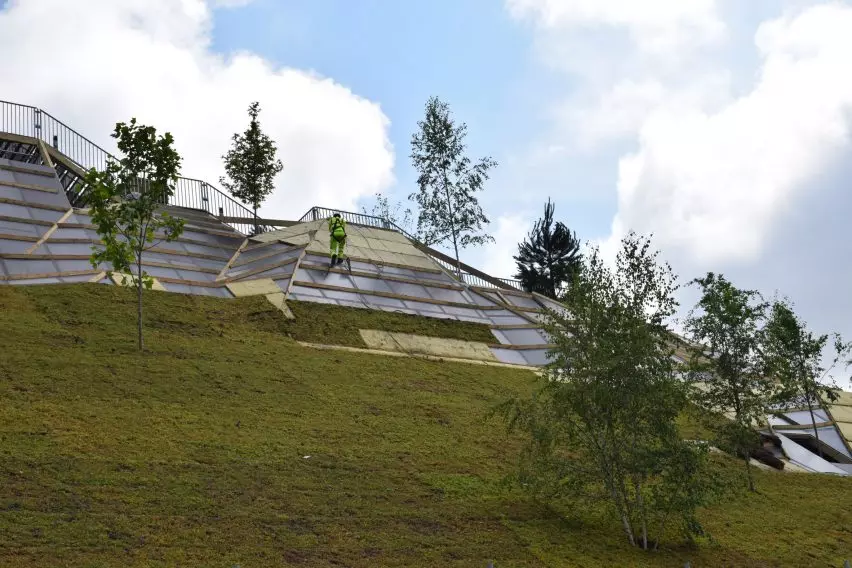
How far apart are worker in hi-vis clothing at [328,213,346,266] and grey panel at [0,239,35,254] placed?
43.8 feet

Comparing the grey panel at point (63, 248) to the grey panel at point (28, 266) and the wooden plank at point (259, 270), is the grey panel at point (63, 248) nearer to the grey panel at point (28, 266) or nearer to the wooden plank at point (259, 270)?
the grey panel at point (28, 266)

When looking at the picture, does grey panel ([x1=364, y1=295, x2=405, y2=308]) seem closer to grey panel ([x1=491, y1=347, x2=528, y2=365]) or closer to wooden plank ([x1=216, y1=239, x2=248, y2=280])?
grey panel ([x1=491, y1=347, x2=528, y2=365])

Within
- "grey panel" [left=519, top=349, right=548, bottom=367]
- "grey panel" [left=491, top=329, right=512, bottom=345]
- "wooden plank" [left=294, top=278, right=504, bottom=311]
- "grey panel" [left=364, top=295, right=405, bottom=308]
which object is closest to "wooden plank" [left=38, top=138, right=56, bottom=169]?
"wooden plank" [left=294, top=278, right=504, bottom=311]

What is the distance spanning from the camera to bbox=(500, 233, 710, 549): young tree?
22.3 m

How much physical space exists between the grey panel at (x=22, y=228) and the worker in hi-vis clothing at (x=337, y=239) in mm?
12579

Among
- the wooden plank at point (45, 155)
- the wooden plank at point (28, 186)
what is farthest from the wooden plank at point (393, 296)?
the wooden plank at point (45, 155)

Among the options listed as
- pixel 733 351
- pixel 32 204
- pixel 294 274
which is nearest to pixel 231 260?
pixel 294 274

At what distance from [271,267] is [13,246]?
37.8 feet

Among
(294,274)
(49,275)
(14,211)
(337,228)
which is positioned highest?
(337,228)

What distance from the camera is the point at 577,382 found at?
902 inches

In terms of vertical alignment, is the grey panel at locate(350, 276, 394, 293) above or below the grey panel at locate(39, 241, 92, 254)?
below

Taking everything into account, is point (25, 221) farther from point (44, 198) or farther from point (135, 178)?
point (135, 178)

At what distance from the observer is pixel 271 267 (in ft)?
149

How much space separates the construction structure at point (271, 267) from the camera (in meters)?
39.2
